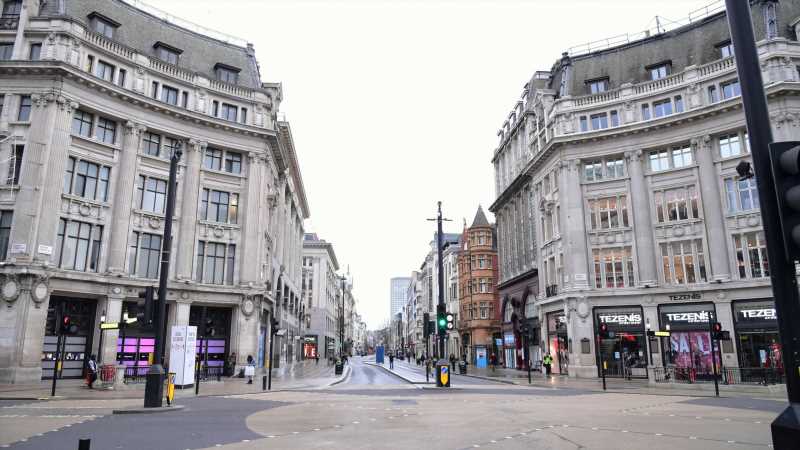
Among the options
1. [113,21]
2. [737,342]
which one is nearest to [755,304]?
[737,342]

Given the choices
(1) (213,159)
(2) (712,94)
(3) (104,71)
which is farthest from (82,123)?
(2) (712,94)

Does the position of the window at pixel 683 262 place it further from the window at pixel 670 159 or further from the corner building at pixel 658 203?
the window at pixel 670 159

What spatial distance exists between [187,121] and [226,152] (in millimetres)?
3818

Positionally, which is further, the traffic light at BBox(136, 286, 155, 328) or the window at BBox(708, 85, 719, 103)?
the window at BBox(708, 85, 719, 103)

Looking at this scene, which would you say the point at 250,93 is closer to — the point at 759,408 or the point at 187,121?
the point at 187,121

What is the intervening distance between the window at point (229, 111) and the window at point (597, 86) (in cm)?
2991

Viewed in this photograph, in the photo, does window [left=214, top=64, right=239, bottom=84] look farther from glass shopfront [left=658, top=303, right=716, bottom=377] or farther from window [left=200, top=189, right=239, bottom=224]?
glass shopfront [left=658, top=303, right=716, bottom=377]

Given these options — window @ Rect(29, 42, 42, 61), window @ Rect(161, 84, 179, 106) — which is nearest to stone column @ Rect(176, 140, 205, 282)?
window @ Rect(161, 84, 179, 106)

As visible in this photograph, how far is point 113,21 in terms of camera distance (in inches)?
1483

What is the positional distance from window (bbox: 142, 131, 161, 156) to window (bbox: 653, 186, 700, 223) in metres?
37.9

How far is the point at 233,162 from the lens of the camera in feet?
140

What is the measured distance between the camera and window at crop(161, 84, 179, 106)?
128ft

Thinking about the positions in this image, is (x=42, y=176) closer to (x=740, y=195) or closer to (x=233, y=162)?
(x=233, y=162)

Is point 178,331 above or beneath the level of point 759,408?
above
